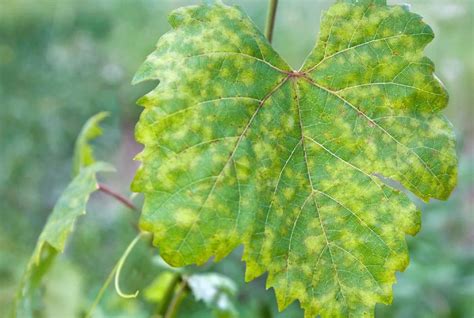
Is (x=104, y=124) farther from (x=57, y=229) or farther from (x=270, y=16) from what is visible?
(x=270, y=16)

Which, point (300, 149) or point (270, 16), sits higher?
point (270, 16)

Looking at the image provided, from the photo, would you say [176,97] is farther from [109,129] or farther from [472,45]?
[472,45]

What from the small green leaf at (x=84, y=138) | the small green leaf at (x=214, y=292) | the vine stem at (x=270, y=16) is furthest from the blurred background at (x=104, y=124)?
the vine stem at (x=270, y=16)

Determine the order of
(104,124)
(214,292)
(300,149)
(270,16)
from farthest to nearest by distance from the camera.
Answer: (104,124) < (214,292) < (270,16) < (300,149)

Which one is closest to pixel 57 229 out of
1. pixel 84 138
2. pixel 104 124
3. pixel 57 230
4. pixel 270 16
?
pixel 57 230

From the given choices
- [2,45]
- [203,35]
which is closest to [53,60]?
[2,45]

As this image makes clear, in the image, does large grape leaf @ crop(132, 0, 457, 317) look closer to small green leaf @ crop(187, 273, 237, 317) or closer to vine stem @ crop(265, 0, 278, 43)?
vine stem @ crop(265, 0, 278, 43)
